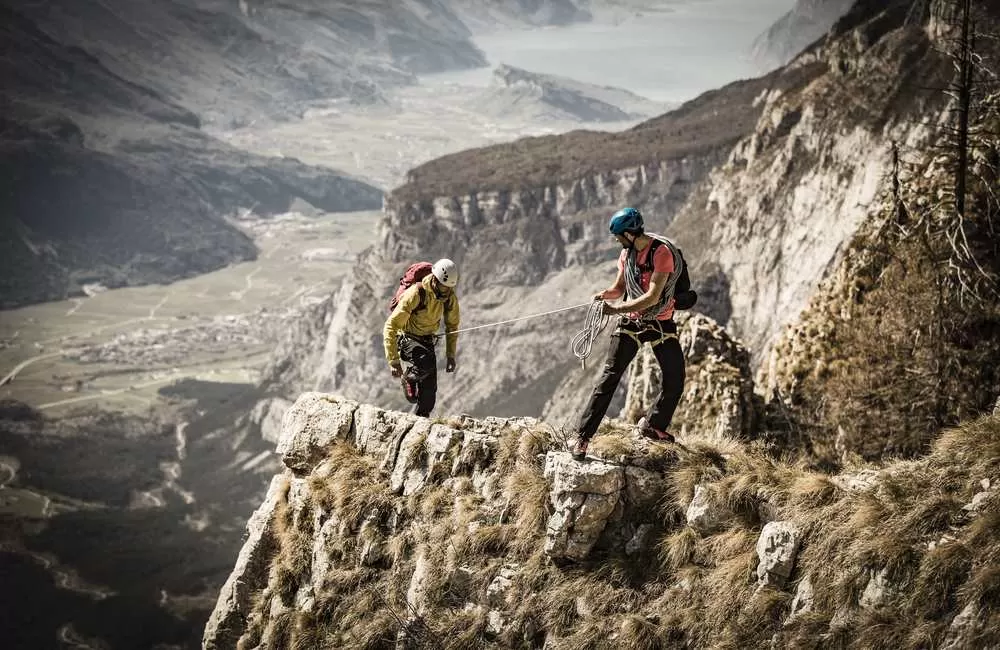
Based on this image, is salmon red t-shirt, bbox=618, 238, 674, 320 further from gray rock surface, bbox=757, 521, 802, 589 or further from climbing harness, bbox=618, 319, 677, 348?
gray rock surface, bbox=757, 521, 802, 589

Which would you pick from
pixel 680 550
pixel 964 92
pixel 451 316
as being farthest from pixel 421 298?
pixel 964 92

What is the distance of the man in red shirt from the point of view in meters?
Result: 14.9

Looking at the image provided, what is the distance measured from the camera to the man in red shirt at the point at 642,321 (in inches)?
587

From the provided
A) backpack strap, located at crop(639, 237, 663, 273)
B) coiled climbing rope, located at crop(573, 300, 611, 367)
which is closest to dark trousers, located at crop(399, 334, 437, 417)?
coiled climbing rope, located at crop(573, 300, 611, 367)

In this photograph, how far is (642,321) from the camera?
15289 mm

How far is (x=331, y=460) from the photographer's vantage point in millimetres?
17750

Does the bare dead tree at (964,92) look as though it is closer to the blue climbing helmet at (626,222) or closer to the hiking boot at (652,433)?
the blue climbing helmet at (626,222)

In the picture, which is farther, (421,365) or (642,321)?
(421,365)

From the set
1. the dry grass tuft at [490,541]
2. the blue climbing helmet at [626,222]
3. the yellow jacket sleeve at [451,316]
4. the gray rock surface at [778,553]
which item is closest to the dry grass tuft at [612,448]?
the dry grass tuft at [490,541]

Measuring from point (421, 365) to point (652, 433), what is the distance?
559cm

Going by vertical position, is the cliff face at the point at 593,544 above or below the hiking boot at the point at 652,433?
below

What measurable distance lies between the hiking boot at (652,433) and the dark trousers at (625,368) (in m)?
0.10

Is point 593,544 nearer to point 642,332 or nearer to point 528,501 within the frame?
point 528,501

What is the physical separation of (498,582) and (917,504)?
6397 millimetres
